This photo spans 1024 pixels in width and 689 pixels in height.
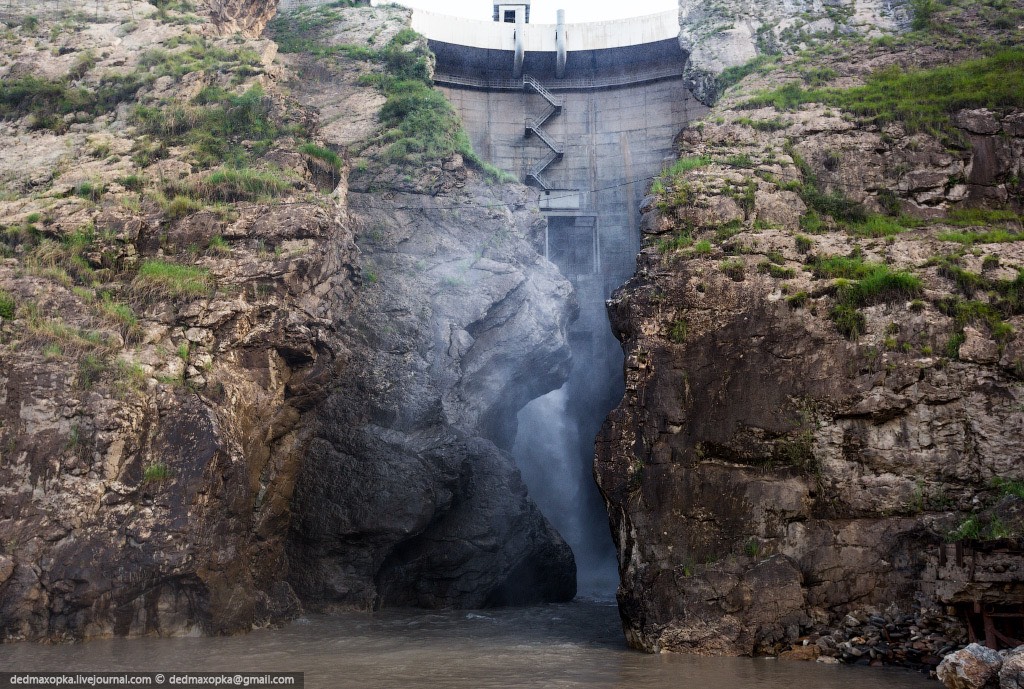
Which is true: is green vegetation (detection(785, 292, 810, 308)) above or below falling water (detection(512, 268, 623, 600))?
above

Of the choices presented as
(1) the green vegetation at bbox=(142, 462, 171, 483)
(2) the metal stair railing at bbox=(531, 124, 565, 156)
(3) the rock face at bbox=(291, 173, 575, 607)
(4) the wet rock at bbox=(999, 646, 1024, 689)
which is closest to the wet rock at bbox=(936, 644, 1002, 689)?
(4) the wet rock at bbox=(999, 646, 1024, 689)

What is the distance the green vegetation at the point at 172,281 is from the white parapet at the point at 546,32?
19.2 meters

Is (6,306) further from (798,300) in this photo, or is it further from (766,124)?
(766,124)

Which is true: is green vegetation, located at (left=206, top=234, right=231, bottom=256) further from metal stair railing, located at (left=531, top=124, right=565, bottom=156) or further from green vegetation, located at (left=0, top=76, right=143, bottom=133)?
metal stair railing, located at (left=531, top=124, right=565, bottom=156)

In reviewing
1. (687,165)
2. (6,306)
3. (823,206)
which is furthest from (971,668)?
(6,306)

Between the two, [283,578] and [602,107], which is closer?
[283,578]

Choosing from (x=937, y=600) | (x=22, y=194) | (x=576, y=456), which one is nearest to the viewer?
(x=937, y=600)

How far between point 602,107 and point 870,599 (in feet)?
85.8

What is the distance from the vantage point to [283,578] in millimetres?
20109

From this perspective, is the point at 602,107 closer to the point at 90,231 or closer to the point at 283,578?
the point at 90,231

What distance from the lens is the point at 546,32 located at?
36.7m

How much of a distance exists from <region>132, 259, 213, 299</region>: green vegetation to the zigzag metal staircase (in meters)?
18.0

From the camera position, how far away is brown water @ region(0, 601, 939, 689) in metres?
13.1

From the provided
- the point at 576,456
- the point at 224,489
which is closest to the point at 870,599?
the point at 224,489
